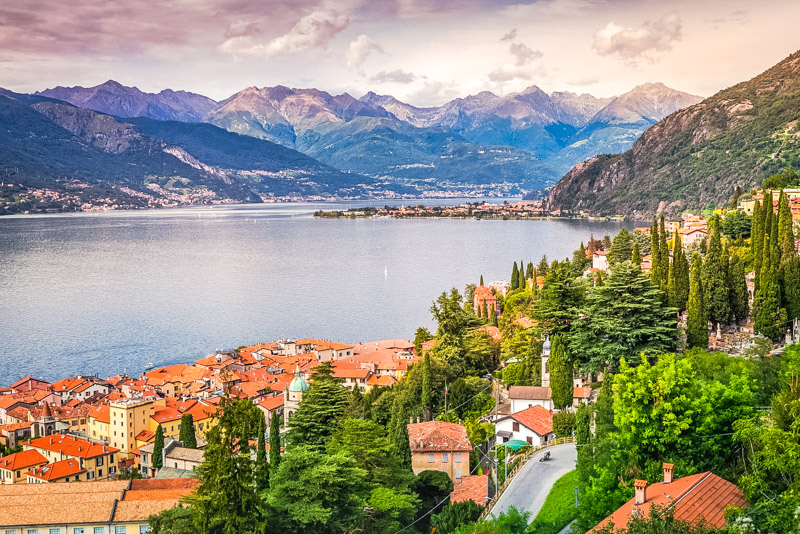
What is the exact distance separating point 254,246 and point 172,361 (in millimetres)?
95591

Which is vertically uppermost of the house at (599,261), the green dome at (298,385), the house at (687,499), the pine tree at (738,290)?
the pine tree at (738,290)

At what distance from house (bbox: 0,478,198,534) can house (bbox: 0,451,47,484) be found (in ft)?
20.0

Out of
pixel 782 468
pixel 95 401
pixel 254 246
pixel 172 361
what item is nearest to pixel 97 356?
pixel 172 361

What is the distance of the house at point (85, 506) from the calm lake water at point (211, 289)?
32836 millimetres

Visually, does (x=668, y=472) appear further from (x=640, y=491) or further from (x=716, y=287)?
(x=716, y=287)

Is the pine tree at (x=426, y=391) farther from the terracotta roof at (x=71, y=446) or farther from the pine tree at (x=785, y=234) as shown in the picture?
the terracotta roof at (x=71, y=446)

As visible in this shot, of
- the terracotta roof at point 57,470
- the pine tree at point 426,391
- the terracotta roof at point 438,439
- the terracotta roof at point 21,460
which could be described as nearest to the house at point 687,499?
the terracotta roof at point 438,439

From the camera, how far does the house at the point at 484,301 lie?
68312mm

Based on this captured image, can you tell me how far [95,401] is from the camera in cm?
5491

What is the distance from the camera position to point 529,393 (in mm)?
34250

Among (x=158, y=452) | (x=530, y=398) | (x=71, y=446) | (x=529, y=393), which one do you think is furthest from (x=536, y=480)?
(x=71, y=446)

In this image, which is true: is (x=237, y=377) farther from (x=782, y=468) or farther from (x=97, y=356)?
(x=782, y=468)

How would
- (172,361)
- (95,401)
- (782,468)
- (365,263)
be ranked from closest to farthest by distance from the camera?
1. (782,468)
2. (95,401)
3. (172,361)
4. (365,263)

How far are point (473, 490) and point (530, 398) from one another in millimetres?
7498
